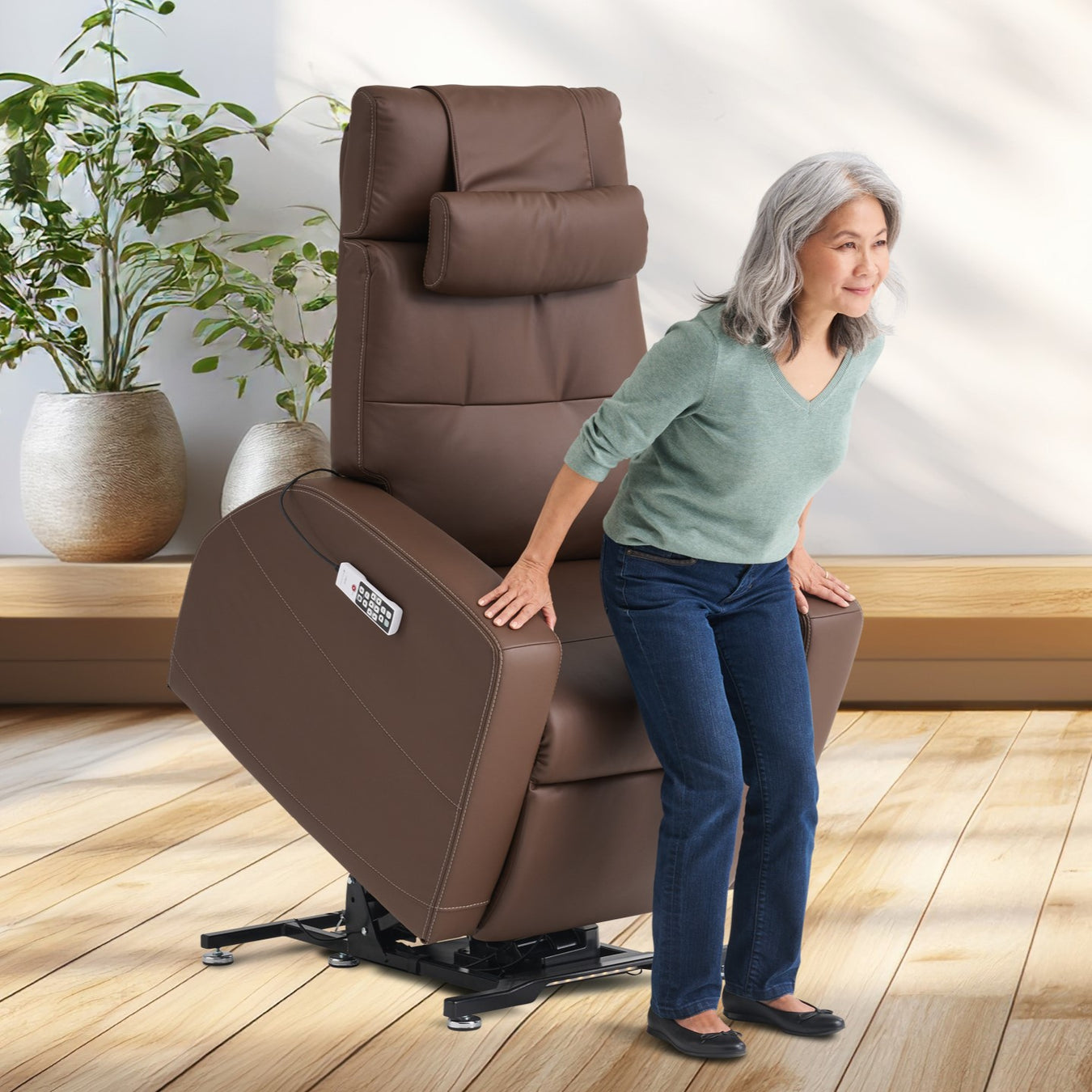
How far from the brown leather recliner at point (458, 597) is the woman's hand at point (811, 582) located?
15 mm

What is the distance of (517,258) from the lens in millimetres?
2111

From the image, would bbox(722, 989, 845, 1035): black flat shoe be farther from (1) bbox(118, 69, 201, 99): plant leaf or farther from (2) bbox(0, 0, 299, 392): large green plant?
(1) bbox(118, 69, 201, 99): plant leaf

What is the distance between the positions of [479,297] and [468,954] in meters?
0.92

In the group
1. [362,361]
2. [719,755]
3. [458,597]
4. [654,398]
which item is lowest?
[719,755]

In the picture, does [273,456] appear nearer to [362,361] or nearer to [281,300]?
[281,300]

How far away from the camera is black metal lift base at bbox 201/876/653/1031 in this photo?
1844 millimetres

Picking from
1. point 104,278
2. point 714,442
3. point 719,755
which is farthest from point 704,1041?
point 104,278

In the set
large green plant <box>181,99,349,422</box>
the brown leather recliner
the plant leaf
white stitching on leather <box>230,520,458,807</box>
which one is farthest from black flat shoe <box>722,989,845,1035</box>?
the plant leaf

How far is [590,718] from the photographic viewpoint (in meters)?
1.69

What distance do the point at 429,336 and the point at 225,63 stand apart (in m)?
1.74

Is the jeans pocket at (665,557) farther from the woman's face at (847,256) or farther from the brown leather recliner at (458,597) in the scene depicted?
the woman's face at (847,256)

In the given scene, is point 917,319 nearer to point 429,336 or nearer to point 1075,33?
point 1075,33

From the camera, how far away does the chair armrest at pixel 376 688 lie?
1614 mm

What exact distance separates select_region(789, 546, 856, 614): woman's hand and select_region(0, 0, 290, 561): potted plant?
178 centimetres
